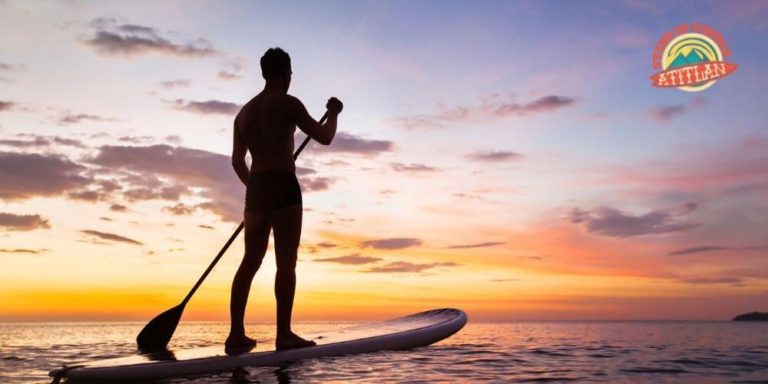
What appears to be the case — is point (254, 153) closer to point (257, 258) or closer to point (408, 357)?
point (257, 258)

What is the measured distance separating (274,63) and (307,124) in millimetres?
730

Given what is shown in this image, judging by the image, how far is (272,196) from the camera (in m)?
5.79

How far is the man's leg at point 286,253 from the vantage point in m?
5.74

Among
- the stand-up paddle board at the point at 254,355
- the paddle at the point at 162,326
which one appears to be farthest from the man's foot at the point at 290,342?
the paddle at the point at 162,326

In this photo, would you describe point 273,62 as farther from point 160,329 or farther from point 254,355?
point 160,329

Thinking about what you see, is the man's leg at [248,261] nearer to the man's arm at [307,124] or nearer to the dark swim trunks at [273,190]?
the dark swim trunks at [273,190]

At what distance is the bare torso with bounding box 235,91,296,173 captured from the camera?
5832 millimetres

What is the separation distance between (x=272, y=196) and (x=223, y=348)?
5.67 ft

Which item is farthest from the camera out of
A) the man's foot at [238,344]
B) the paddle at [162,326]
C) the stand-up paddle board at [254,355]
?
the paddle at [162,326]

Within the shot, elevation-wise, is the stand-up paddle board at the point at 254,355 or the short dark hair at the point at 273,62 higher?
the short dark hair at the point at 273,62

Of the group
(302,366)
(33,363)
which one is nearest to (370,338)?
(302,366)

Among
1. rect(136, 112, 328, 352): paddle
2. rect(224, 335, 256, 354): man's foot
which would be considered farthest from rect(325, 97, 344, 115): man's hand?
rect(224, 335, 256, 354): man's foot

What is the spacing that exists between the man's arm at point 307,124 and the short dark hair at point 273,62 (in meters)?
0.33

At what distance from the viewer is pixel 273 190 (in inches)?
228
